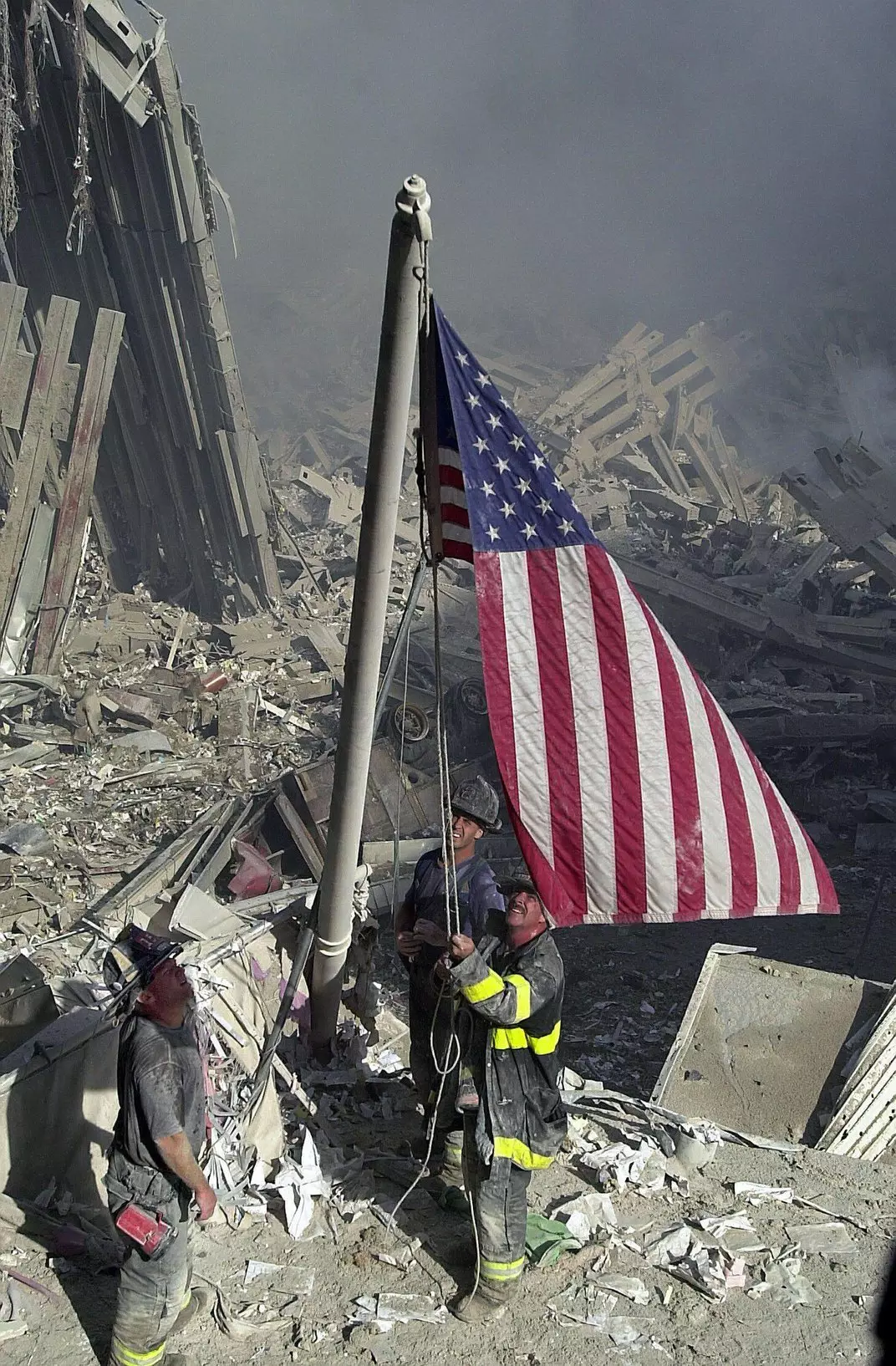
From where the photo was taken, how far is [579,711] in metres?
4.17

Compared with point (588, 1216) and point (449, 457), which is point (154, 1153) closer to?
point (588, 1216)

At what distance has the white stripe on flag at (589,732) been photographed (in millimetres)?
4145

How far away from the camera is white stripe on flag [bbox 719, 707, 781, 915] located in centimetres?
434

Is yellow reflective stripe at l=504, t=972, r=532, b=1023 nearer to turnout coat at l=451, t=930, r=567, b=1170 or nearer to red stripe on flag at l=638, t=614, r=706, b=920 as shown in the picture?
turnout coat at l=451, t=930, r=567, b=1170

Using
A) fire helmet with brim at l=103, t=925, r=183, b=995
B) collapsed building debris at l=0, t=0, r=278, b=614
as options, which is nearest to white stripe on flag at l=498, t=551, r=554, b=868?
fire helmet with brim at l=103, t=925, r=183, b=995

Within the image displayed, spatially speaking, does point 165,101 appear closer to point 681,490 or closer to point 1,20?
point 1,20

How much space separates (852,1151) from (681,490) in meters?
17.6

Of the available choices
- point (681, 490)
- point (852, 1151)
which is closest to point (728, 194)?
point (681, 490)

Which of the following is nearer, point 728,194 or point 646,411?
point 646,411

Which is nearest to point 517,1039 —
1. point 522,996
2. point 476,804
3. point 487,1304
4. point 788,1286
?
point 522,996

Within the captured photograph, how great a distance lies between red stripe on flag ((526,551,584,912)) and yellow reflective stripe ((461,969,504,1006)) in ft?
1.63

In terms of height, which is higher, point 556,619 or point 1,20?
point 1,20

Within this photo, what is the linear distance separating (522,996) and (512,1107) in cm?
47

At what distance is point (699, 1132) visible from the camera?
512cm
